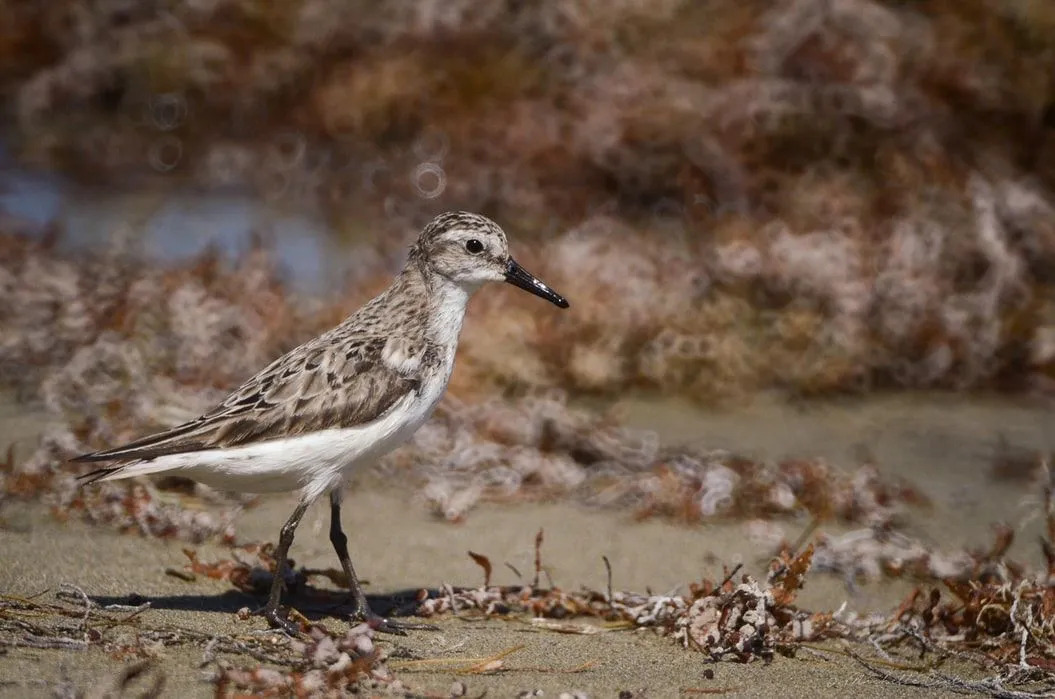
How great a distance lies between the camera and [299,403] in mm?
5711

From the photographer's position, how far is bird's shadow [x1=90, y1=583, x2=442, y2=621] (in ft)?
18.6

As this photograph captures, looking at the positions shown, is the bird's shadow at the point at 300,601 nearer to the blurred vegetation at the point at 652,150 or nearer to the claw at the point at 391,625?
the claw at the point at 391,625

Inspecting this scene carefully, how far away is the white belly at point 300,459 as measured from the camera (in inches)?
219

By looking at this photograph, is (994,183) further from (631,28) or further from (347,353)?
(347,353)

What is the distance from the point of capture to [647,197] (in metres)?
12.5

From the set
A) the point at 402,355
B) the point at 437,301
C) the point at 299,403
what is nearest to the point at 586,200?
the point at 437,301

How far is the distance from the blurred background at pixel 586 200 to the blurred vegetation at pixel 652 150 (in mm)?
30

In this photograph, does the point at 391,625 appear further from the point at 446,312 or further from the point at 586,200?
the point at 586,200

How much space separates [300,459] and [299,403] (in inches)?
10.1

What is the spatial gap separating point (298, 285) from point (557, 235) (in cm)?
237

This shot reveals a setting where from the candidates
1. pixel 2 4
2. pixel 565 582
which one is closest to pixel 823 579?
pixel 565 582

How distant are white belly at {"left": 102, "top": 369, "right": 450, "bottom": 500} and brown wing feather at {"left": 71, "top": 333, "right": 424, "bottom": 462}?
4 cm

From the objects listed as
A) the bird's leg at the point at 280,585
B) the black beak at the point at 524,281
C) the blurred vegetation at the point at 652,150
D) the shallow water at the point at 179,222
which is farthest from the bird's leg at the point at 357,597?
the shallow water at the point at 179,222

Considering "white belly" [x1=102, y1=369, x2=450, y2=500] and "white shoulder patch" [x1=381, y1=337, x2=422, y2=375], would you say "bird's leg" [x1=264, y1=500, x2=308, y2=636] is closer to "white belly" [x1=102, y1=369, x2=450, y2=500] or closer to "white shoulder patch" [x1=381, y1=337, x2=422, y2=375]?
"white belly" [x1=102, y1=369, x2=450, y2=500]
